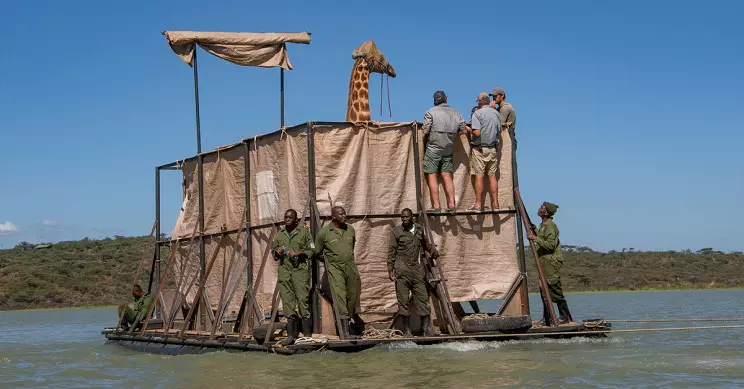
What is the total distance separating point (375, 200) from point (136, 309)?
686cm

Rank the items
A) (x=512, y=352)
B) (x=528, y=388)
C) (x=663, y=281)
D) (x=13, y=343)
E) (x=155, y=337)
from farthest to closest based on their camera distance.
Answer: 1. (x=663, y=281)
2. (x=13, y=343)
3. (x=155, y=337)
4. (x=512, y=352)
5. (x=528, y=388)

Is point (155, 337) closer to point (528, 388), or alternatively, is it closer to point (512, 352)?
point (512, 352)

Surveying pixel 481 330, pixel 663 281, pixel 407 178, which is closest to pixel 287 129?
pixel 407 178

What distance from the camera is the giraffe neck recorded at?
15.3 meters

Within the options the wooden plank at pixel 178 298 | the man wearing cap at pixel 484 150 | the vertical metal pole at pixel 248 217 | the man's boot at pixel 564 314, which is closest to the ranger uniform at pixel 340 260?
the vertical metal pole at pixel 248 217

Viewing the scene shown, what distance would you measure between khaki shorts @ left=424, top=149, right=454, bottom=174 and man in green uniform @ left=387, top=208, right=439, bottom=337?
99 cm

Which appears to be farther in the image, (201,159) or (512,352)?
(201,159)

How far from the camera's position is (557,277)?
48.8ft

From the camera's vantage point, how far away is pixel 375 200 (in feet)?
47.0

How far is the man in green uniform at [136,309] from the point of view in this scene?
18.2 meters

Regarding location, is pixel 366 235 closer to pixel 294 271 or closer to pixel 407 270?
pixel 407 270

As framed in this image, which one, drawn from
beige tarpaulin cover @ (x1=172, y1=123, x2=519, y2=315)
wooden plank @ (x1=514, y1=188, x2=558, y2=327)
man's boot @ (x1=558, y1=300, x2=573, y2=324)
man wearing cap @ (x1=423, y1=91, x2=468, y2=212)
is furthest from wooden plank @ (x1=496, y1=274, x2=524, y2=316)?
man wearing cap @ (x1=423, y1=91, x2=468, y2=212)

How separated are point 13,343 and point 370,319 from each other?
38.6 ft

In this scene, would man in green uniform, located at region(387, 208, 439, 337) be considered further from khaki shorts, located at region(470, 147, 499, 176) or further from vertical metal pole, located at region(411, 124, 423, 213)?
khaki shorts, located at region(470, 147, 499, 176)
